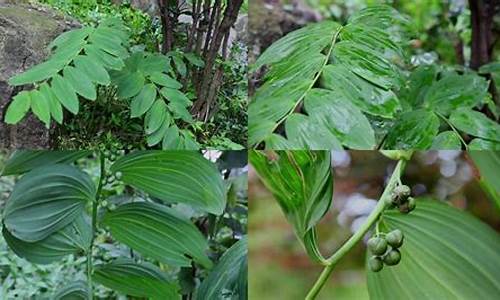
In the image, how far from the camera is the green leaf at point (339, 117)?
0.84 metres

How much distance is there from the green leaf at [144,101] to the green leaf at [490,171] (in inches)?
15.1

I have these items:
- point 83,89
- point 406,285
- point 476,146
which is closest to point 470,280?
point 406,285

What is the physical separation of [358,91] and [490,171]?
0.18 metres

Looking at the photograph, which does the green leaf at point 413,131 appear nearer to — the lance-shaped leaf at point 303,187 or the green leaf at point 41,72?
the lance-shaped leaf at point 303,187

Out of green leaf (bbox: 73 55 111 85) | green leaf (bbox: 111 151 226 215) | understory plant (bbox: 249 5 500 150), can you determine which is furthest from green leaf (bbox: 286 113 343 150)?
green leaf (bbox: 73 55 111 85)

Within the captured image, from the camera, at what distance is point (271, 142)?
859 mm

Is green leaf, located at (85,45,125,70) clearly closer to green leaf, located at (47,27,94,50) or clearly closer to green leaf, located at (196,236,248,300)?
green leaf, located at (47,27,94,50)

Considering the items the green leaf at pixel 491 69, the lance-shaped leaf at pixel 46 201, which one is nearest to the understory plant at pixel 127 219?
the lance-shaped leaf at pixel 46 201

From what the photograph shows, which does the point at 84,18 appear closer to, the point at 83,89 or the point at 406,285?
the point at 83,89

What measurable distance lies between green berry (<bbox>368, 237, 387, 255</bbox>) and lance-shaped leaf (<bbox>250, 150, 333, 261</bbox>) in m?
0.07

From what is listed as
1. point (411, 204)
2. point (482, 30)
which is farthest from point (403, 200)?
point (482, 30)

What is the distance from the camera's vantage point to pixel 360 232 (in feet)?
2.59

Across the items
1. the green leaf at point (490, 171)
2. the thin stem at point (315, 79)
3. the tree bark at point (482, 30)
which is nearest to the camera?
the green leaf at point (490, 171)

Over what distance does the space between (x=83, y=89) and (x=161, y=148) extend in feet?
0.46
